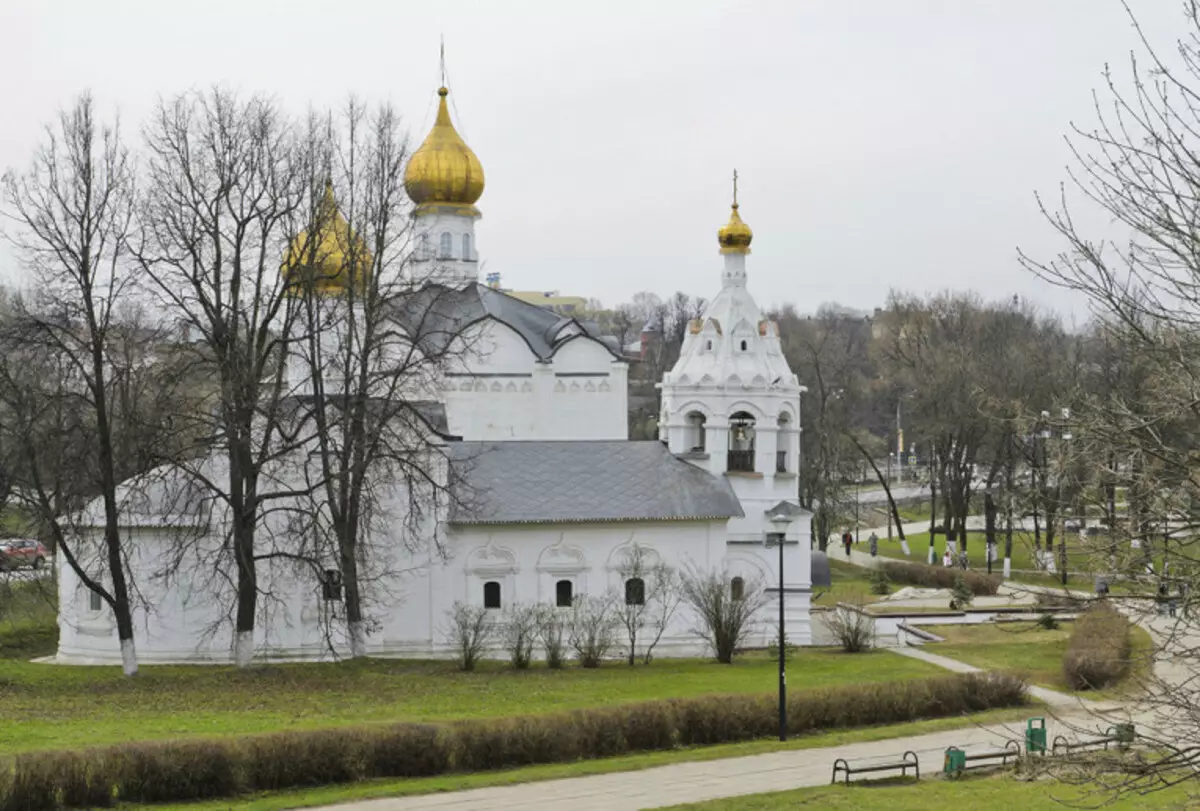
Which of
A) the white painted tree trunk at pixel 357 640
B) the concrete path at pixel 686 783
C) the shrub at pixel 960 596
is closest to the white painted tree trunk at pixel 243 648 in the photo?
the white painted tree trunk at pixel 357 640

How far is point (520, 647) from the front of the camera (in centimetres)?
2519

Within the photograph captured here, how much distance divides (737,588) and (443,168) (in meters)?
12.2

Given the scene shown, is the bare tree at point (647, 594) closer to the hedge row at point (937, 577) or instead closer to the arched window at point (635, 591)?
the arched window at point (635, 591)

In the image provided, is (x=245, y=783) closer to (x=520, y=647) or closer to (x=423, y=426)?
(x=520, y=647)

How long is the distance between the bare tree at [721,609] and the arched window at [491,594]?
3.68m

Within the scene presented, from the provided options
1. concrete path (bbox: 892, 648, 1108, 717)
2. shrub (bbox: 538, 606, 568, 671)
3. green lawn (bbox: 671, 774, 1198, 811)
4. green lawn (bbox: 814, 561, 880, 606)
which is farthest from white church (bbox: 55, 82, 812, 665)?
green lawn (bbox: 671, 774, 1198, 811)

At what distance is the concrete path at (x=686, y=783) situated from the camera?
15992mm

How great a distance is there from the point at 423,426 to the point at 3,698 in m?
9.53

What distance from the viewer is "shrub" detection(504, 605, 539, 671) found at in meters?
25.2

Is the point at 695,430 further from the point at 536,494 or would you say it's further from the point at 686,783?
the point at 686,783

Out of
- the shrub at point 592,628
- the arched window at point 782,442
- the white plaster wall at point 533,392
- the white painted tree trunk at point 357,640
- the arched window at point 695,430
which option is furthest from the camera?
the white plaster wall at point 533,392

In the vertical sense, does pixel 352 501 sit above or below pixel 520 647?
above

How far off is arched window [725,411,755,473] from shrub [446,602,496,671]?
22.5 ft


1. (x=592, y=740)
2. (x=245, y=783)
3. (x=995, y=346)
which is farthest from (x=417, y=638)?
(x=995, y=346)
